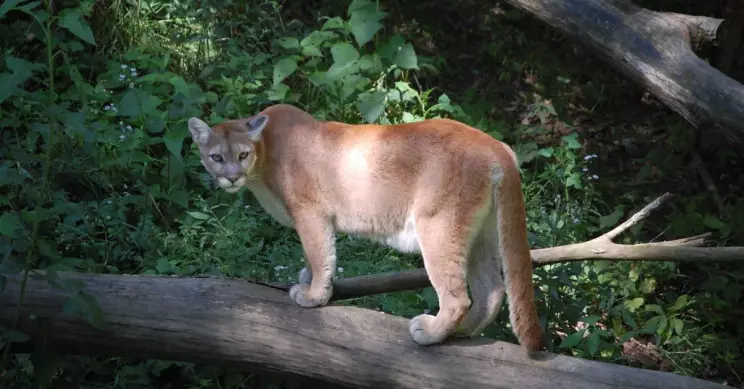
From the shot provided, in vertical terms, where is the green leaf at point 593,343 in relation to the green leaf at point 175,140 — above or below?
below

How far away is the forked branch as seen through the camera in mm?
4820

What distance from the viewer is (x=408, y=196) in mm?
4469

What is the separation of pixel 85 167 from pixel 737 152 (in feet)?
16.3

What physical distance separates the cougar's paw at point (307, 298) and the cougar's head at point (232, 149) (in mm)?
612

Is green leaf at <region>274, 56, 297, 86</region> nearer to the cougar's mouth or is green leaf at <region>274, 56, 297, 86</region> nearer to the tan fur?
the tan fur

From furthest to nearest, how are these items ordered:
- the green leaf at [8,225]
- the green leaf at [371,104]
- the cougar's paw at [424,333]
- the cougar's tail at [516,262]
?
the green leaf at [371,104], the green leaf at [8,225], the cougar's paw at [424,333], the cougar's tail at [516,262]

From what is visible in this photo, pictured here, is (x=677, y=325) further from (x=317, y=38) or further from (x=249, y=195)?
(x=317, y=38)

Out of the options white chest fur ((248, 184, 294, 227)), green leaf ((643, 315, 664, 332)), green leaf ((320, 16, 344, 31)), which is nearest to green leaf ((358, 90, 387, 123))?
green leaf ((320, 16, 344, 31))

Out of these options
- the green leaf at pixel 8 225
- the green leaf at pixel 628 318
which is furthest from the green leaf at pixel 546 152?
the green leaf at pixel 8 225

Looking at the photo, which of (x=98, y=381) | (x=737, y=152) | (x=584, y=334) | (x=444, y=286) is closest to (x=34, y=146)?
(x=98, y=381)

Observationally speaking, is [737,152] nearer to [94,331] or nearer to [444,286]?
[444,286]

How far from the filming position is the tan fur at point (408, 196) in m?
4.27

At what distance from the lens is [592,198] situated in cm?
697

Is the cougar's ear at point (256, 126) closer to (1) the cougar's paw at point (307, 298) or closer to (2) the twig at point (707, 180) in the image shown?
(1) the cougar's paw at point (307, 298)
